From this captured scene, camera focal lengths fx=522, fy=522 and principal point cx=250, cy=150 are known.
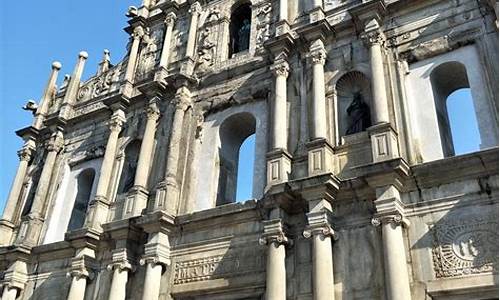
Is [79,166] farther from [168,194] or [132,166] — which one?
[168,194]

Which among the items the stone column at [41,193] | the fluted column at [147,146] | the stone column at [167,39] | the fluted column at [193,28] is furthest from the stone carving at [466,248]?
the stone column at [41,193]

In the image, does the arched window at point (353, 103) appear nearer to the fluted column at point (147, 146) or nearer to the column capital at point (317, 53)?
the column capital at point (317, 53)

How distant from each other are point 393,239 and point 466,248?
41.1 inches

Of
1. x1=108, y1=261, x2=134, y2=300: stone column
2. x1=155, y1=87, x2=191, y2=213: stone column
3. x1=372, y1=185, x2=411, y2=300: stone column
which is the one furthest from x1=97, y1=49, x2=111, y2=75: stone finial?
x1=372, y1=185, x2=411, y2=300: stone column

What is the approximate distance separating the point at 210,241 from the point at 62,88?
9310 mm

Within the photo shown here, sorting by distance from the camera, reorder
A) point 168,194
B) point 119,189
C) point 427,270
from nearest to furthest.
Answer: point 427,270
point 168,194
point 119,189

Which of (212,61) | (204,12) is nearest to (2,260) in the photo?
(212,61)

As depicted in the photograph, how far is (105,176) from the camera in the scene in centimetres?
1263

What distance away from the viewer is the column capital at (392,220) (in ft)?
26.6

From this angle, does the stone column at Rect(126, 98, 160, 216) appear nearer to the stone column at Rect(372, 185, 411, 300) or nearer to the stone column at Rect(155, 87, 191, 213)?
the stone column at Rect(155, 87, 191, 213)

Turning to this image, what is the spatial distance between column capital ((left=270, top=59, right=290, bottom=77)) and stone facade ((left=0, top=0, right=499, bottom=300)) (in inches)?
1.7

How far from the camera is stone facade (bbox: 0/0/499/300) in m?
8.17

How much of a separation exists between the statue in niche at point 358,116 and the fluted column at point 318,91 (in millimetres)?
543

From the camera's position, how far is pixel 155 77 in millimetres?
13555
